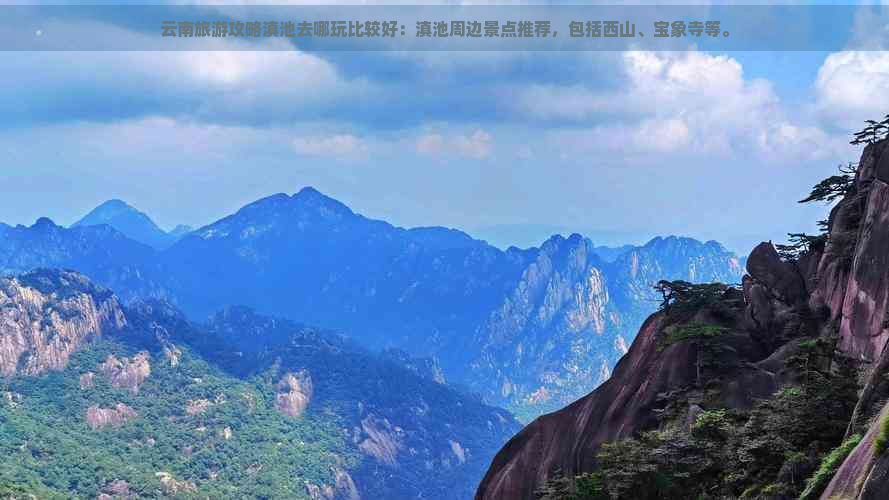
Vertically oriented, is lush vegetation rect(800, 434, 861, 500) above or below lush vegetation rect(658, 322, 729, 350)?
below

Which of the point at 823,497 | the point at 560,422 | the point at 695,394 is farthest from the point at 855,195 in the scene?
the point at 823,497

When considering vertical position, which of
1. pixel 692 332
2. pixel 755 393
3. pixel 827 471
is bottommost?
pixel 827 471

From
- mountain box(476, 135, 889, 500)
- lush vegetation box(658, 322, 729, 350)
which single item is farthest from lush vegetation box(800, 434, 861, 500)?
lush vegetation box(658, 322, 729, 350)

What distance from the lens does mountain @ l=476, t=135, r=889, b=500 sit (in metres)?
45.7

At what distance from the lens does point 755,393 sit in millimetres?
63562

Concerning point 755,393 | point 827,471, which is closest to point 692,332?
point 755,393

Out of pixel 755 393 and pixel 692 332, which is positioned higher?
pixel 692 332

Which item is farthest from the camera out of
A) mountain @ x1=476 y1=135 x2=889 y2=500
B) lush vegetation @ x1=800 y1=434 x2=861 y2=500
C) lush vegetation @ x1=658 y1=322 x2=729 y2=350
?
lush vegetation @ x1=658 y1=322 x2=729 y2=350

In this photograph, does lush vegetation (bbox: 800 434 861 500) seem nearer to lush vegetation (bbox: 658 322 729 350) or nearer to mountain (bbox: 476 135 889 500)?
mountain (bbox: 476 135 889 500)

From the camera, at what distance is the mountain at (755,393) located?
150 feet

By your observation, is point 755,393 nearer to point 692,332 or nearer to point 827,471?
point 692,332

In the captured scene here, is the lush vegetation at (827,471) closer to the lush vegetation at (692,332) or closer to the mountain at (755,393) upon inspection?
the mountain at (755,393)

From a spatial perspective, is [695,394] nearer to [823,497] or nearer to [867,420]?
[867,420]

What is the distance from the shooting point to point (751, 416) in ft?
A: 176
